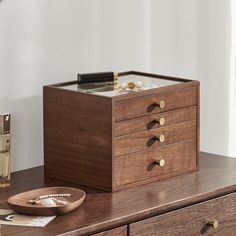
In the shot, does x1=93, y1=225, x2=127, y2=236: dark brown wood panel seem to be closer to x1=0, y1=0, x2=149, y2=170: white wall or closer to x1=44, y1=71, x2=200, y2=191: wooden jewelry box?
x1=44, y1=71, x2=200, y2=191: wooden jewelry box

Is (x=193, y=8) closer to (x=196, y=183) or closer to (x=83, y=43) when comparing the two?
(x=83, y=43)

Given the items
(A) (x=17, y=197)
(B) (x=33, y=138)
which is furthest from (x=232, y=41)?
(A) (x=17, y=197)

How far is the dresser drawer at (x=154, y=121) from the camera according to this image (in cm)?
200

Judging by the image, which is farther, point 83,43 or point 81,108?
point 83,43

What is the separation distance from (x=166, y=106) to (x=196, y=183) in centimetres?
21

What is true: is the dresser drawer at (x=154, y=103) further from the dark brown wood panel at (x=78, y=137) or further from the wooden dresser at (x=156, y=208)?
the wooden dresser at (x=156, y=208)

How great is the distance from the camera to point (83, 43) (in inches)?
91.3

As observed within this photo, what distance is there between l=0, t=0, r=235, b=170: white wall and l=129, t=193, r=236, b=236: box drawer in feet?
1.54

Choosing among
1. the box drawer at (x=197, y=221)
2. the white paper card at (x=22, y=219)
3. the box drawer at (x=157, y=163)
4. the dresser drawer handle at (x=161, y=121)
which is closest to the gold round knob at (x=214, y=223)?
the box drawer at (x=197, y=221)

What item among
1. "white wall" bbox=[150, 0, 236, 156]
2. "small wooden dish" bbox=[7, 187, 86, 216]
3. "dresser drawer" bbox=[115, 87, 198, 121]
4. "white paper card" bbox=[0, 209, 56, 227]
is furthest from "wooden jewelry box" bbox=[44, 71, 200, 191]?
"white wall" bbox=[150, 0, 236, 156]

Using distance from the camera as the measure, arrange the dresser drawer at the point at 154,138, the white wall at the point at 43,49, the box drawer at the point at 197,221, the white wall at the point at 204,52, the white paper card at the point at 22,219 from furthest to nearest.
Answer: the white wall at the point at 204,52
the white wall at the point at 43,49
the dresser drawer at the point at 154,138
the box drawer at the point at 197,221
the white paper card at the point at 22,219

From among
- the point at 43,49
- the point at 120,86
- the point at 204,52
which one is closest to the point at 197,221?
the point at 120,86

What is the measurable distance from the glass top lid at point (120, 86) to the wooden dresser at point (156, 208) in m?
0.24

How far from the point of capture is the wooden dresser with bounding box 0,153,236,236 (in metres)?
1.78
